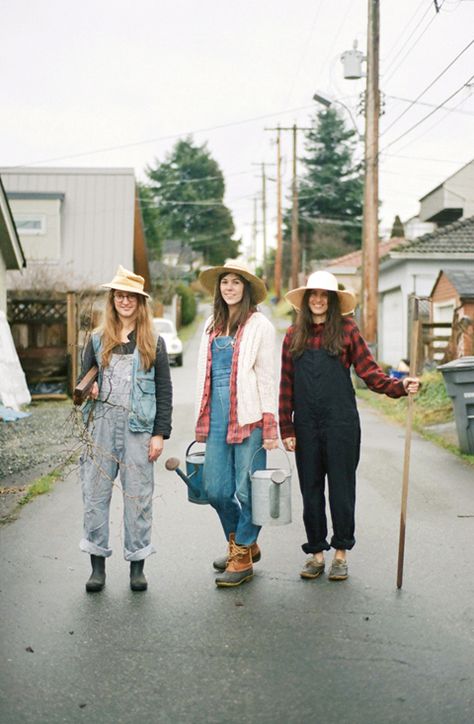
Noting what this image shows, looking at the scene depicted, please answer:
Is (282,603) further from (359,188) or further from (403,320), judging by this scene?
(359,188)

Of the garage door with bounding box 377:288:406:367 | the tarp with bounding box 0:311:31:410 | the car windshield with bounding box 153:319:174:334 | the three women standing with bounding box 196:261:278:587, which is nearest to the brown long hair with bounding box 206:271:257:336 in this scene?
the three women standing with bounding box 196:261:278:587

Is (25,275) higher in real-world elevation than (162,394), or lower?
higher

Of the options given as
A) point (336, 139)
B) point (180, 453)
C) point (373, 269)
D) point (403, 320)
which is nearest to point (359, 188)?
point (336, 139)

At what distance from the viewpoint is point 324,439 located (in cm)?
521

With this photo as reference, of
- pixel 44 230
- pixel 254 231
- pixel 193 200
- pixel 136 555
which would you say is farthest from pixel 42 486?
pixel 254 231

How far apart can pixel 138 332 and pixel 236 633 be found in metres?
1.87

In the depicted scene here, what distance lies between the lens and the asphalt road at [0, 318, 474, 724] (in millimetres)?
3455

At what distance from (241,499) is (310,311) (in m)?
1.26

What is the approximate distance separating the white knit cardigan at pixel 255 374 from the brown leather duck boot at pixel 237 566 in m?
0.78

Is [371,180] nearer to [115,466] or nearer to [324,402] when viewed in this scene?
[324,402]

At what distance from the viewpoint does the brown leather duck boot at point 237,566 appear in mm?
5066

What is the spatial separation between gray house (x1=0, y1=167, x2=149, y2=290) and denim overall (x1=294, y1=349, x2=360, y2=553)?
21364 millimetres

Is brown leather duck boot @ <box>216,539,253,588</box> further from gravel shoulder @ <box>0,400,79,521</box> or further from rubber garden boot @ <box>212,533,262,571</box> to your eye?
gravel shoulder @ <box>0,400,79,521</box>

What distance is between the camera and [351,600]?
4.79 m
